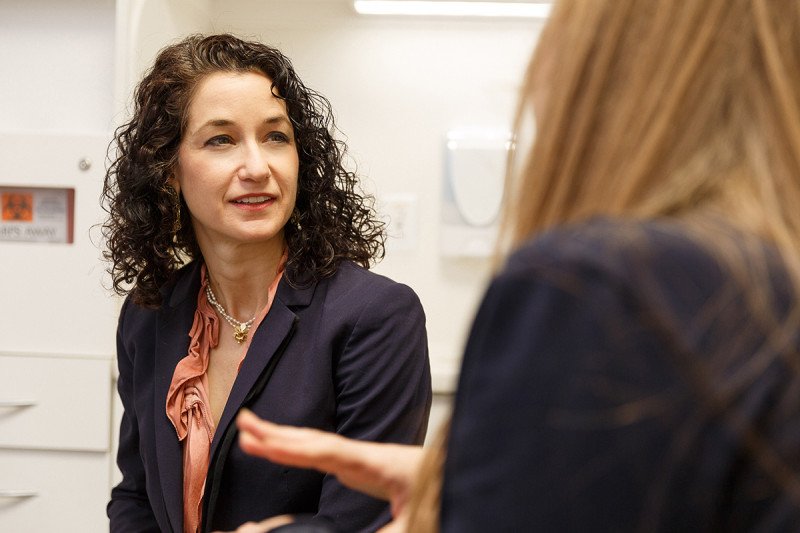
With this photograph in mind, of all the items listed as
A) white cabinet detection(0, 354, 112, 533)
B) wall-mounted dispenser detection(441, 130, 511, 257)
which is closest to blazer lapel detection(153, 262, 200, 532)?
white cabinet detection(0, 354, 112, 533)

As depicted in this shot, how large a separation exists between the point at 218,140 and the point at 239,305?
10.0 inches

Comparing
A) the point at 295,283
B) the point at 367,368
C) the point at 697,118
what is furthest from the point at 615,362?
the point at 295,283

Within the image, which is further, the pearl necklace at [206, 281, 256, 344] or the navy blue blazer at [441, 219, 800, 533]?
the pearl necklace at [206, 281, 256, 344]

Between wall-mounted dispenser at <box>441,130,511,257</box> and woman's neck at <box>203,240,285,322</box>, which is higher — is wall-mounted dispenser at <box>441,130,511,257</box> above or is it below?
above

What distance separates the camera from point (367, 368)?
50.4 inches

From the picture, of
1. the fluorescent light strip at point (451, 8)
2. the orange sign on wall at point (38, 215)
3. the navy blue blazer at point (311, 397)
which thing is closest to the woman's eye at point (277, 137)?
the navy blue blazer at point (311, 397)

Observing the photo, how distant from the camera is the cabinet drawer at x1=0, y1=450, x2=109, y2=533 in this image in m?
2.01

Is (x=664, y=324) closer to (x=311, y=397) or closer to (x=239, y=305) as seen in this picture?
(x=311, y=397)

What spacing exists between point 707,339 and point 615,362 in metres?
0.04

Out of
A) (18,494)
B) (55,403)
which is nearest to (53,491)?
(18,494)

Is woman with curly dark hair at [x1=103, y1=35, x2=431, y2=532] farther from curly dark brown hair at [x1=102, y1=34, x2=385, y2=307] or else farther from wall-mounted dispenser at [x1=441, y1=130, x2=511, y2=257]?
wall-mounted dispenser at [x1=441, y1=130, x2=511, y2=257]

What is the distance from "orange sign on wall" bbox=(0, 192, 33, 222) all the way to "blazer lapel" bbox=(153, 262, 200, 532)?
0.74m

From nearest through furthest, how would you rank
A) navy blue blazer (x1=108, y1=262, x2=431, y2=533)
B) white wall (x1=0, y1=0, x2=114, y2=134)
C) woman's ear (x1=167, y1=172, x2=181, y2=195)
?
navy blue blazer (x1=108, y1=262, x2=431, y2=533), woman's ear (x1=167, y1=172, x2=181, y2=195), white wall (x1=0, y1=0, x2=114, y2=134)

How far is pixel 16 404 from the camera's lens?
6.60 feet
